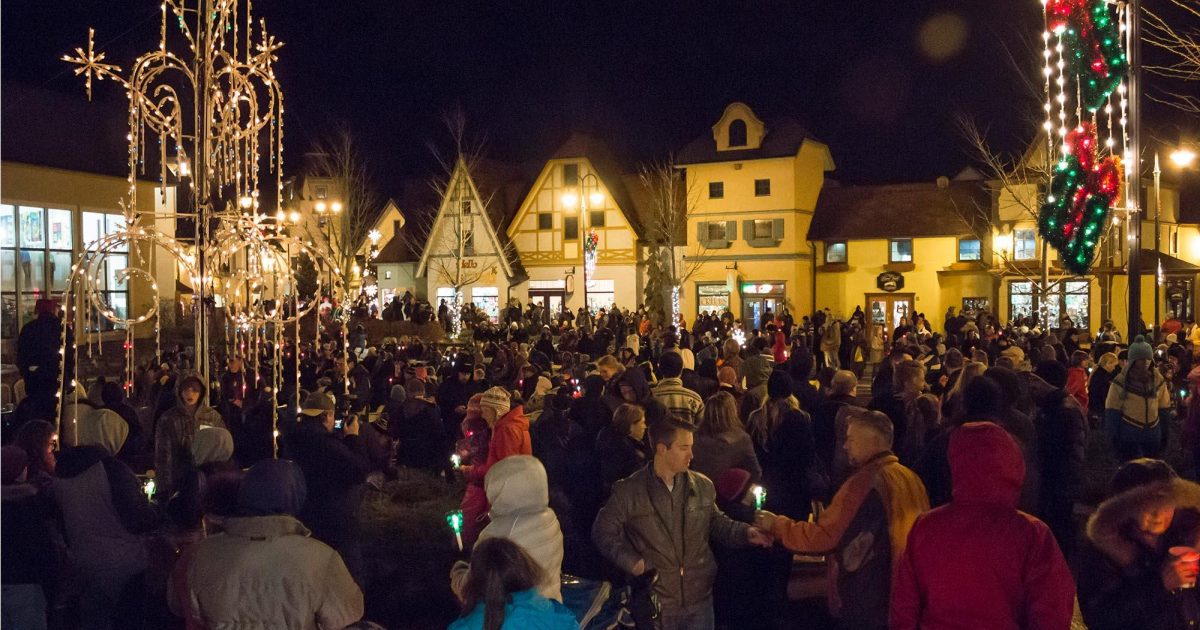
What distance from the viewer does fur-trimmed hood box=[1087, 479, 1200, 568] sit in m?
3.76

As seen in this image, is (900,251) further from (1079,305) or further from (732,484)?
(732,484)

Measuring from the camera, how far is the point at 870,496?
15.0 ft

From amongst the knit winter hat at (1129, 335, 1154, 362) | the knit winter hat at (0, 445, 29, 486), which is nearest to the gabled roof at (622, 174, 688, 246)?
the knit winter hat at (1129, 335, 1154, 362)

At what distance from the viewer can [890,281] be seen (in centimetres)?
4125

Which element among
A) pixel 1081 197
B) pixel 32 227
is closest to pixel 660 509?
pixel 1081 197

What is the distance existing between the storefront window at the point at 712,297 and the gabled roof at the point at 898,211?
14.1 feet

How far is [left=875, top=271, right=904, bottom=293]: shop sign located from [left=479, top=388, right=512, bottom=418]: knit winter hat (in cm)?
3570

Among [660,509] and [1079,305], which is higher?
[1079,305]

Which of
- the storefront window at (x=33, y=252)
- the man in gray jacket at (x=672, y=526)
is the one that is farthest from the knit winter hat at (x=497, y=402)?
the storefront window at (x=33, y=252)

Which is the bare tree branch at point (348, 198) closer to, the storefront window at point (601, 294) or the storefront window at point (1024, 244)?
the storefront window at point (601, 294)

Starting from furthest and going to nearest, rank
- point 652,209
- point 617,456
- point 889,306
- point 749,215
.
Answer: point 652,209, point 749,215, point 889,306, point 617,456

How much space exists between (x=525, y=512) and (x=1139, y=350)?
8.56 m

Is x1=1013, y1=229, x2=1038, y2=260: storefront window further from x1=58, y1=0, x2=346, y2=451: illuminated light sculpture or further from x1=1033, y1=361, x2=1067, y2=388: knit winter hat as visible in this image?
x1=58, y1=0, x2=346, y2=451: illuminated light sculpture

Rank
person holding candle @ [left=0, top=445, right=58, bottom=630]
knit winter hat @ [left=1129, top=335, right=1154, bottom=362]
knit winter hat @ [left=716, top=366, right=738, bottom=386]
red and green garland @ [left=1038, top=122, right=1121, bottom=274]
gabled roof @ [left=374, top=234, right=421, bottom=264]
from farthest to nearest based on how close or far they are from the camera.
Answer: gabled roof @ [left=374, top=234, right=421, bottom=264]
knit winter hat @ [left=1129, top=335, right=1154, bottom=362]
red and green garland @ [left=1038, top=122, right=1121, bottom=274]
knit winter hat @ [left=716, top=366, right=738, bottom=386]
person holding candle @ [left=0, top=445, right=58, bottom=630]
